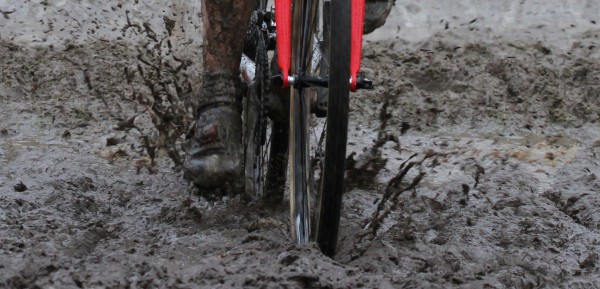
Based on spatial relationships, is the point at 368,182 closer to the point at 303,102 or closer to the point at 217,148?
the point at 217,148

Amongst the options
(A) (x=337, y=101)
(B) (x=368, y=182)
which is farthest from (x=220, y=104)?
(A) (x=337, y=101)

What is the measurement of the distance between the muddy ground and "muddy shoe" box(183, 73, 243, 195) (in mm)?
71

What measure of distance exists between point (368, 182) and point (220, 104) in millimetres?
846

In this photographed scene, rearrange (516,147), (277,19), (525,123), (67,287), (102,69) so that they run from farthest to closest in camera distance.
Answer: (102,69) < (525,123) < (516,147) < (277,19) < (67,287)

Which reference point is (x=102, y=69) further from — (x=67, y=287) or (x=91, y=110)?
(x=67, y=287)

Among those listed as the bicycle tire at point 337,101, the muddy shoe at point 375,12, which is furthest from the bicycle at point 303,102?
the muddy shoe at point 375,12

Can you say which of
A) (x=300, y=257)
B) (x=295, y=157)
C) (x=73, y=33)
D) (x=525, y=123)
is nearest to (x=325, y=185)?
(x=300, y=257)

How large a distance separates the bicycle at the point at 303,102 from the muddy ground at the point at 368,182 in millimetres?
131

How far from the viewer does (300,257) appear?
7.62 ft

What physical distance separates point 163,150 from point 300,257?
1921 millimetres

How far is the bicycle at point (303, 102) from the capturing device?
2225 mm

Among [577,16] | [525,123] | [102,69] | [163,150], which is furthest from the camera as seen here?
[577,16]

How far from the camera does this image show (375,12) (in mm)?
3021

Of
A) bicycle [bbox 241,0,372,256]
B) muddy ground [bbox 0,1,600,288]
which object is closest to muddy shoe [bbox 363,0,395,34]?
bicycle [bbox 241,0,372,256]
